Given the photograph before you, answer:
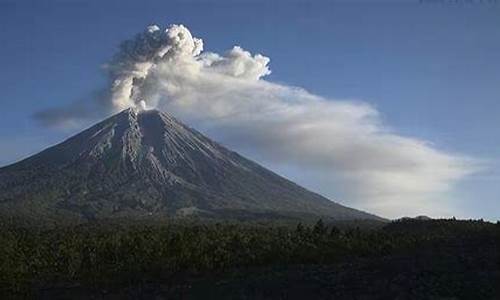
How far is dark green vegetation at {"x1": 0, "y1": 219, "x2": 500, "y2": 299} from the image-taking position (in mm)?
34834

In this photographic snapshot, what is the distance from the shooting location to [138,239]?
75.6m

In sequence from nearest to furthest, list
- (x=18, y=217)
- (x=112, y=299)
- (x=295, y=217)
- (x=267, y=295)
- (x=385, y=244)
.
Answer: (x=267, y=295), (x=112, y=299), (x=385, y=244), (x=18, y=217), (x=295, y=217)

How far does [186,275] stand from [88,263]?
721 inches

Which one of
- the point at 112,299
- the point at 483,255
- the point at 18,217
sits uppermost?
the point at 18,217

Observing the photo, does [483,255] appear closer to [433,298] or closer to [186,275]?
[433,298]

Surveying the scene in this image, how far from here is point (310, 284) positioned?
123 ft

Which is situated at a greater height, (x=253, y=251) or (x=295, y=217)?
(x=295, y=217)

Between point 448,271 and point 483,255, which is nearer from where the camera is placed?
point 448,271

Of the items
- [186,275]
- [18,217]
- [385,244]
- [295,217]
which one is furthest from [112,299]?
[295,217]

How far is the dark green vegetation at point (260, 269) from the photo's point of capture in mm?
34834

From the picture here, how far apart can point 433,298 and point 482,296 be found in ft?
6.97

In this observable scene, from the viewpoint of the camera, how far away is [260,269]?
48188 millimetres

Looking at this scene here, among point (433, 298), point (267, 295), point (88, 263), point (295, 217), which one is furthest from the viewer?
point (295, 217)

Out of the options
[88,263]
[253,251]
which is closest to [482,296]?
[253,251]
